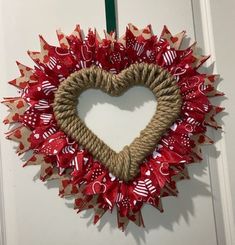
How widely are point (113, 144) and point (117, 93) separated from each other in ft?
0.36

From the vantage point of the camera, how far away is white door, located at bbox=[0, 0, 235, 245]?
0.71 metres

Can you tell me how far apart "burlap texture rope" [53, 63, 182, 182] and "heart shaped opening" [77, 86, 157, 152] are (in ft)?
0.07

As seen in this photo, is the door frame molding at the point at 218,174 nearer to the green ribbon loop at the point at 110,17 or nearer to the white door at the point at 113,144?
the white door at the point at 113,144

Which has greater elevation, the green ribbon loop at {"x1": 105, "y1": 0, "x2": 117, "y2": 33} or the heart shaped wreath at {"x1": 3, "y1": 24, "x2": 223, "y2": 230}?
the green ribbon loop at {"x1": 105, "y1": 0, "x2": 117, "y2": 33}

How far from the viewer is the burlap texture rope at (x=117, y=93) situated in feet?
2.22

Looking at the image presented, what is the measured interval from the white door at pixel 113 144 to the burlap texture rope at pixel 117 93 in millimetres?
36

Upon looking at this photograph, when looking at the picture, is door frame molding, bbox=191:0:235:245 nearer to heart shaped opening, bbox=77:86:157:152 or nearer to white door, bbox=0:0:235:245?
white door, bbox=0:0:235:245

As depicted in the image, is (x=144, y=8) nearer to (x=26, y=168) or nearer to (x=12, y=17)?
(x=12, y=17)

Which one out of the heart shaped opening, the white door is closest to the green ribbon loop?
the white door

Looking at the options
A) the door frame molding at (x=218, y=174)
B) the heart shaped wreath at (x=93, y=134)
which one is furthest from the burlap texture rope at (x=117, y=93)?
the door frame molding at (x=218, y=174)

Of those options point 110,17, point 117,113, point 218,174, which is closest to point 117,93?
point 117,113

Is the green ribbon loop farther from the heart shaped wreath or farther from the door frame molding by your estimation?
the door frame molding

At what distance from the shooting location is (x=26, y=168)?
2.34 feet

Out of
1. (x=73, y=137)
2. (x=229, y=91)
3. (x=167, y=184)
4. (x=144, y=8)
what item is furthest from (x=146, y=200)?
(x=144, y=8)
